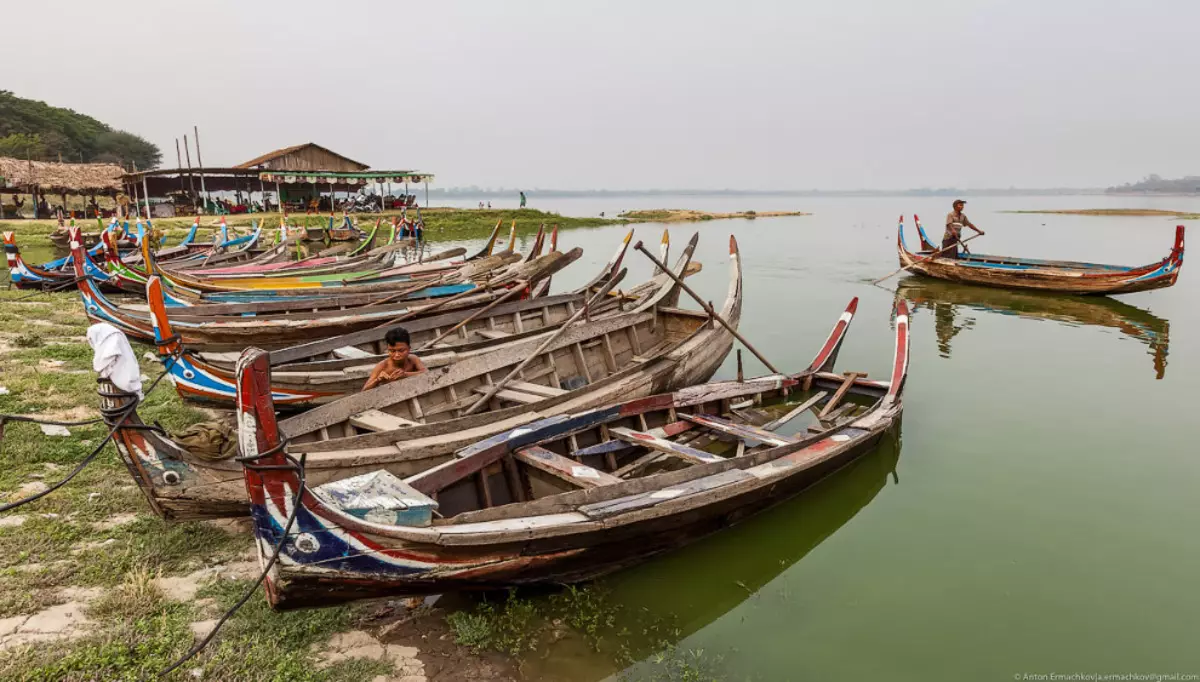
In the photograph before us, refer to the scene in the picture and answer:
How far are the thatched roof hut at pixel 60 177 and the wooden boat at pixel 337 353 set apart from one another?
101 ft

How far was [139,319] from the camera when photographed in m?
9.37

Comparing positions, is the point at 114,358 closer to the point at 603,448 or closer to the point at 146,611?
the point at 146,611

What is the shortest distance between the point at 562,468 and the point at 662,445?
1074mm

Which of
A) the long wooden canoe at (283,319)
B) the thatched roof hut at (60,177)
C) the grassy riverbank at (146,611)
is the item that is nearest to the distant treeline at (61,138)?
the thatched roof hut at (60,177)

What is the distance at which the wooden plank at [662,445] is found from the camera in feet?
17.4

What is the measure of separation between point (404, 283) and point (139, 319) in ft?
13.9

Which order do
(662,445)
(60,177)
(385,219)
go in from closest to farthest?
(662,445) < (60,177) < (385,219)

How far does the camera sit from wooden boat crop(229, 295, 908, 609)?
3.38 metres

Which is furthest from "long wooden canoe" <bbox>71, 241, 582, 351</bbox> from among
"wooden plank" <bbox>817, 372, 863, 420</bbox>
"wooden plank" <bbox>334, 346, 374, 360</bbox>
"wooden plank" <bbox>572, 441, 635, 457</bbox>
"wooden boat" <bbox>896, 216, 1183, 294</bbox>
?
"wooden boat" <bbox>896, 216, 1183, 294</bbox>

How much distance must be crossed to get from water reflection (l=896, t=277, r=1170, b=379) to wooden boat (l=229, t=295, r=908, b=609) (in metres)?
8.17

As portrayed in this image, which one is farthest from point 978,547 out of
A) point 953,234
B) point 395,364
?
point 953,234

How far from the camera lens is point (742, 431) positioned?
607cm

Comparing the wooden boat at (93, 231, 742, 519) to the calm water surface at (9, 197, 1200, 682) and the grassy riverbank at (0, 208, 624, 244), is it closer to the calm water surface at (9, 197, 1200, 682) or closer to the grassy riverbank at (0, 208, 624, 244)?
the calm water surface at (9, 197, 1200, 682)

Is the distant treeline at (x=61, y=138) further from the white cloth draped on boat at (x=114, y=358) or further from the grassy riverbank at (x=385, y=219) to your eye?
the white cloth draped on boat at (x=114, y=358)
